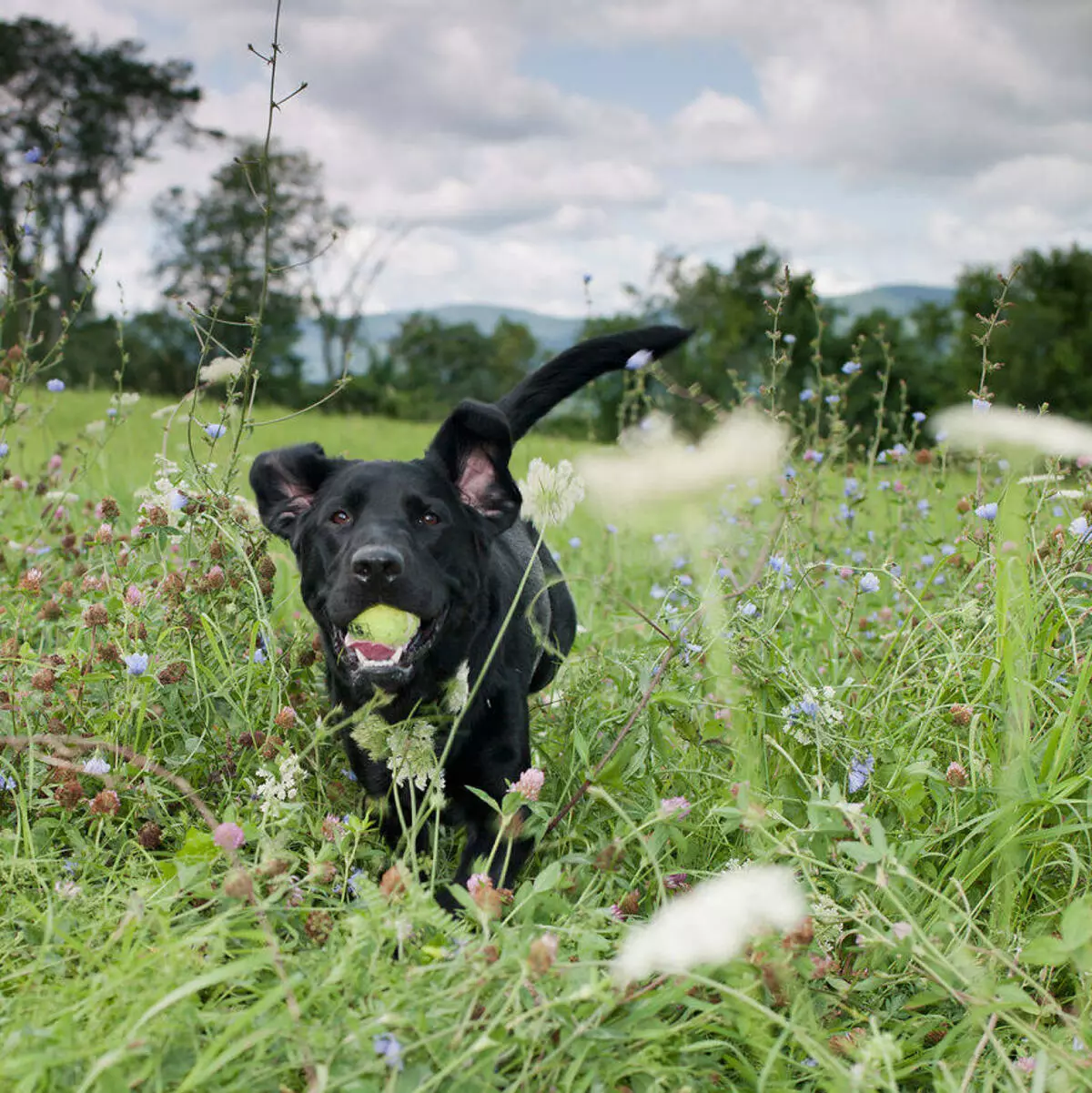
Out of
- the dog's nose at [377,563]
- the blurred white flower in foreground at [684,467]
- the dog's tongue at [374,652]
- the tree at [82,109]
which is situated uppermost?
the tree at [82,109]

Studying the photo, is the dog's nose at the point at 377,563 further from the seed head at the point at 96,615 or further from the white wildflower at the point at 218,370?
the white wildflower at the point at 218,370

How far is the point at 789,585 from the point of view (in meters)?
3.42

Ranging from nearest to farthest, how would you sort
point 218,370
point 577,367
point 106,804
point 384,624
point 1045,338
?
point 106,804 < point 384,624 < point 218,370 < point 577,367 < point 1045,338

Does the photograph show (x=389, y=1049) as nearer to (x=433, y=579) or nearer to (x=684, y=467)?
(x=684, y=467)

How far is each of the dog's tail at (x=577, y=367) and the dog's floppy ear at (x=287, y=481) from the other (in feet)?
1.83

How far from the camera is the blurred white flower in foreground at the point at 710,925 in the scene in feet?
4.61

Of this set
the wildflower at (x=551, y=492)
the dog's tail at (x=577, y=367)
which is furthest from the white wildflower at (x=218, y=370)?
the wildflower at (x=551, y=492)

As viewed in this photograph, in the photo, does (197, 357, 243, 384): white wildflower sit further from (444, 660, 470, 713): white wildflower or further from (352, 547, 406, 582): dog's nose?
(444, 660, 470, 713): white wildflower

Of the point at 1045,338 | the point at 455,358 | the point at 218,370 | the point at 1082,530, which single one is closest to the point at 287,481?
the point at 218,370

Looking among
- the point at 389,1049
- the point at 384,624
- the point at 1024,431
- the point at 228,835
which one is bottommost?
the point at 389,1049

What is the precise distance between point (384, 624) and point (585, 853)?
2.40 ft

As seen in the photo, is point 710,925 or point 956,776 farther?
point 956,776

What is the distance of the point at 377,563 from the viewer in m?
2.34

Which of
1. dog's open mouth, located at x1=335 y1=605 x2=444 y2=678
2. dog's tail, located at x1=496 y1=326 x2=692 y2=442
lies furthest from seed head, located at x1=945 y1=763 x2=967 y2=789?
dog's tail, located at x1=496 y1=326 x2=692 y2=442
